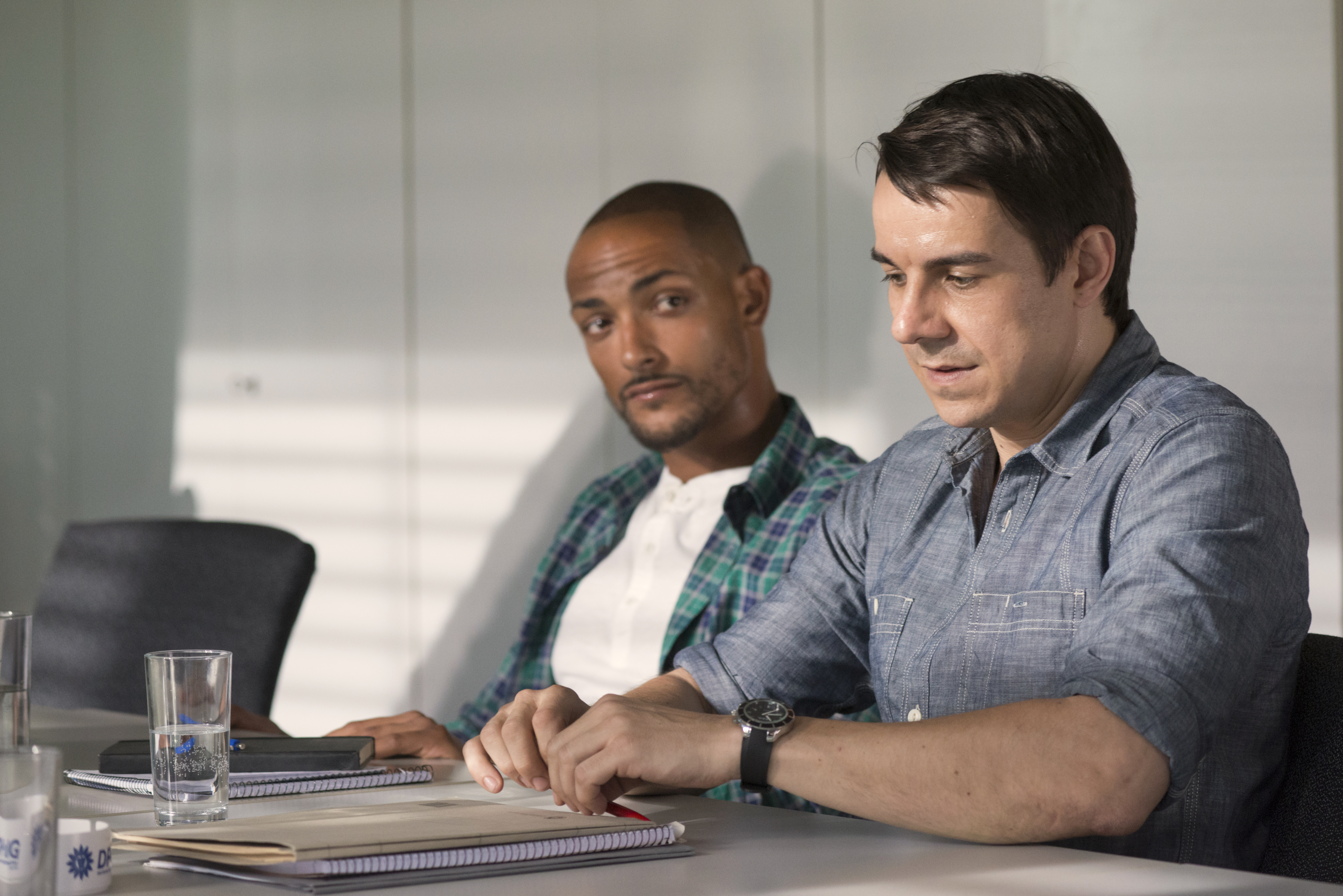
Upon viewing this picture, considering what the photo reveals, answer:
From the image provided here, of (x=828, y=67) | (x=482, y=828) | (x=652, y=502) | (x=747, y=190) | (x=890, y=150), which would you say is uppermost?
(x=828, y=67)

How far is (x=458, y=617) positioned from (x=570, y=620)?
142 centimetres

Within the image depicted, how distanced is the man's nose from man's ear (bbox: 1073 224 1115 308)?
0.13 metres

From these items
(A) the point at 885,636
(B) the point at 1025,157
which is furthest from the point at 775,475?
(B) the point at 1025,157

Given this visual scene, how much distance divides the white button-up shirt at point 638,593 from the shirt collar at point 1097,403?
76 centimetres

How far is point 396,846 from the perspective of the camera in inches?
36.9

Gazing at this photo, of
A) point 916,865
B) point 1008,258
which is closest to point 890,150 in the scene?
point 1008,258

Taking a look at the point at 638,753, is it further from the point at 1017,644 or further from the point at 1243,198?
the point at 1243,198

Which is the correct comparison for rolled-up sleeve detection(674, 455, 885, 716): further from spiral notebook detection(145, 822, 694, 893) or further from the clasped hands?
spiral notebook detection(145, 822, 694, 893)

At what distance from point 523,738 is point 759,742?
239 mm

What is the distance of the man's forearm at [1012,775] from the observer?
1.03 meters

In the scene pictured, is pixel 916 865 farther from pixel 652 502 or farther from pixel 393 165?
pixel 393 165

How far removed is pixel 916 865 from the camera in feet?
3.25

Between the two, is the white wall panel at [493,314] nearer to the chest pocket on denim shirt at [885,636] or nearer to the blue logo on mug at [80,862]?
the chest pocket on denim shirt at [885,636]

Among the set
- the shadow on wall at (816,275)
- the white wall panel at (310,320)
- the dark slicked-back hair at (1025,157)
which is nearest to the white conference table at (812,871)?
the dark slicked-back hair at (1025,157)
